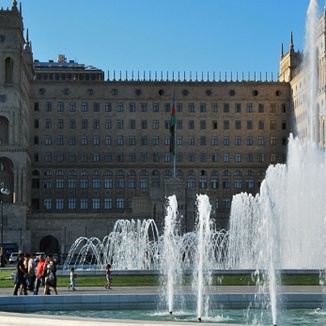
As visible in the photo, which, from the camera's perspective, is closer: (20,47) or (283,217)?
(283,217)

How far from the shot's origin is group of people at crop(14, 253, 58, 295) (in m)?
31.4

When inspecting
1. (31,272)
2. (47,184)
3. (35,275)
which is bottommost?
(35,275)

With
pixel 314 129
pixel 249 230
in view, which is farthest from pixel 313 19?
pixel 249 230

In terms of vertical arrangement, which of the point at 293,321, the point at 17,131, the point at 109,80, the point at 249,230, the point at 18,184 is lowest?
the point at 293,321

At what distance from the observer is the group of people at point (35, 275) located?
31417mm

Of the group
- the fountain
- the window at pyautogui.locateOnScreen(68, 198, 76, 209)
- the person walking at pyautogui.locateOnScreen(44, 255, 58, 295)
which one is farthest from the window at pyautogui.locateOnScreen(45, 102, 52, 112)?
the person walking at pyautogui.locateOnScreen(44, 255, 58, 295)

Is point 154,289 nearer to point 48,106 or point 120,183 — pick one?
point 120,183

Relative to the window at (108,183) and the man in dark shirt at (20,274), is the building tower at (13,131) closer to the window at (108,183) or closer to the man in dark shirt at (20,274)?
the window at (108,183)

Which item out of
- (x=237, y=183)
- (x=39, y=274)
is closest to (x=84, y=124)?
(x=237, y=183)

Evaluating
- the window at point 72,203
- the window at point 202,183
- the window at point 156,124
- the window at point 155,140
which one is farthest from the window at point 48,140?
the window at point 202,183

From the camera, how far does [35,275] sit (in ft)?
115

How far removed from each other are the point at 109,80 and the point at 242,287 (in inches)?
2783

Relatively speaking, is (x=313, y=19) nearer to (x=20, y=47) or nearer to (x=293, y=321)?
(x=20, y=47)

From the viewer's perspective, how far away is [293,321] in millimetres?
26109
